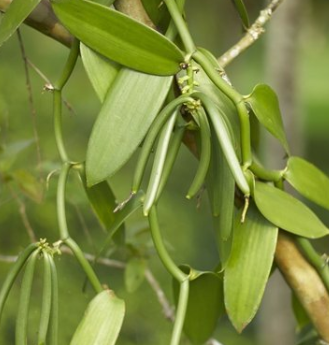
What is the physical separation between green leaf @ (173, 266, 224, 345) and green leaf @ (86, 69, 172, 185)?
0.30 ft

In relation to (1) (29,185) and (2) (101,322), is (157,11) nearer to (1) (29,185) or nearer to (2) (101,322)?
(2) (101,322)

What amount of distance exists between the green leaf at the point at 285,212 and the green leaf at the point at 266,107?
0.13ft

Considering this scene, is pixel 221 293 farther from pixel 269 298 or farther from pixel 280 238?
pixel 269 298

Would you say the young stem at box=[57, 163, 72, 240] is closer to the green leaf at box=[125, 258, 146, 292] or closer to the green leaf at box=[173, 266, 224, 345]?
the green leaf at box=[173, 266, 224, 345]

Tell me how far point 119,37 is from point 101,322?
0.17 meters

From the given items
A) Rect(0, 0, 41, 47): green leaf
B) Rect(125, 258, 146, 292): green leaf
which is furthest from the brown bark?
Rect(125, 258, 146, 292): green leaf

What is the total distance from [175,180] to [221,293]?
2.23 meters

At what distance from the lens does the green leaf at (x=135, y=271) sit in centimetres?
90

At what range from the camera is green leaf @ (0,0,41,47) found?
1.54 ft

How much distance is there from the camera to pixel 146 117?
0.48m

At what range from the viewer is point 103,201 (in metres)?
0.57

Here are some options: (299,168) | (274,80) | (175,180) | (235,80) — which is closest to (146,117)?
(299,168)

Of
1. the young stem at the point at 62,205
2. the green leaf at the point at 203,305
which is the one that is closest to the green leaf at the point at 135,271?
the green leaf at the point at 203,305

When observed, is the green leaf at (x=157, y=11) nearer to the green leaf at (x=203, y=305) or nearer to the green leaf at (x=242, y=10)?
the green leaf at (x=242, y=10)
